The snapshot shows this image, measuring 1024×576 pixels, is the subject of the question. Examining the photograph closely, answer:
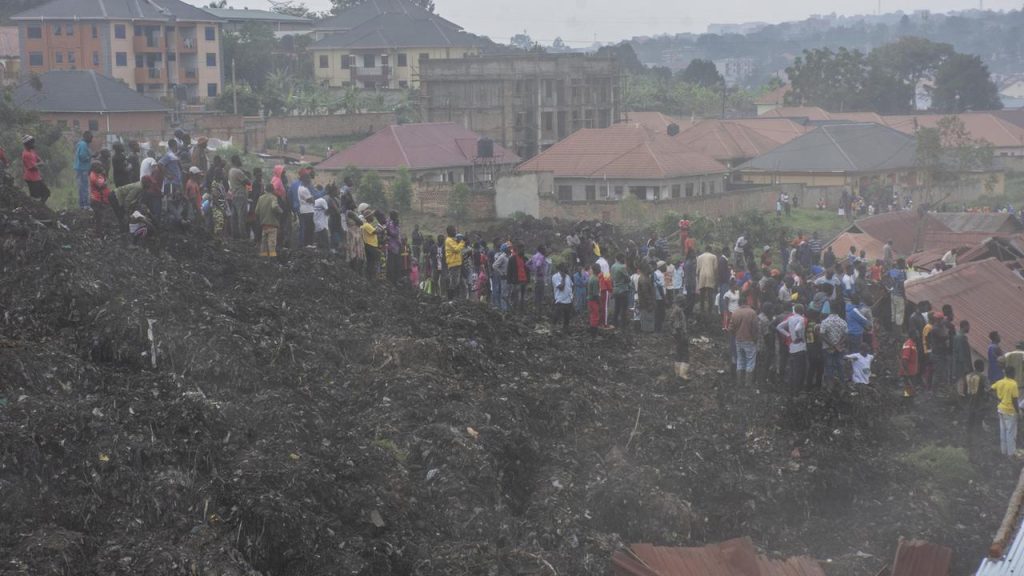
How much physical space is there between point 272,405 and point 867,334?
26.9 ft

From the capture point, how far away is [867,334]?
55.1 feet

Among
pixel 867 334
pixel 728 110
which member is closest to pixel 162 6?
pixel 728 110

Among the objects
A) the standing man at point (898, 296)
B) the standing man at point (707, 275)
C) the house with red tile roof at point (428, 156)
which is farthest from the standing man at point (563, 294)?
the house with red tile roof at point (428, 156)

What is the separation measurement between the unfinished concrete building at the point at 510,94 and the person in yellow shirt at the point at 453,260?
4103 centimetres

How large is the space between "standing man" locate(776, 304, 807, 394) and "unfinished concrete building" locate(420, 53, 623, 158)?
45.1 metres

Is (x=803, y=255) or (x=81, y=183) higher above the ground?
(x=81, y=183)

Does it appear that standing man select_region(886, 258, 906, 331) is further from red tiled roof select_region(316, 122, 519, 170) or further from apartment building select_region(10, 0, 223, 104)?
apartment building select_region(10, 0, 223, 104)

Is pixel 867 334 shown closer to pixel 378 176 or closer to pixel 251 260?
pixel 251 260

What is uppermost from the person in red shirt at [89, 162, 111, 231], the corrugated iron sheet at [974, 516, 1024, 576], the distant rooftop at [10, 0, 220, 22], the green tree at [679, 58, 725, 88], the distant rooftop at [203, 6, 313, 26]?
the distant rooftop at [203, 6, 313, 26]

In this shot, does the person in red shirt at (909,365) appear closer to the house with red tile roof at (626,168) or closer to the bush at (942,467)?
the bush at (942,467)

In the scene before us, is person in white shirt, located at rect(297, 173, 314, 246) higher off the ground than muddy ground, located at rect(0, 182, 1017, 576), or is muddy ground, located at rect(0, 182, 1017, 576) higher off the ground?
person in white shirt, located at rect(297, 173, 314, 246)

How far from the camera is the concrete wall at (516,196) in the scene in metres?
40.8

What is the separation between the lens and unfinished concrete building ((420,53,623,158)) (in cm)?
5994

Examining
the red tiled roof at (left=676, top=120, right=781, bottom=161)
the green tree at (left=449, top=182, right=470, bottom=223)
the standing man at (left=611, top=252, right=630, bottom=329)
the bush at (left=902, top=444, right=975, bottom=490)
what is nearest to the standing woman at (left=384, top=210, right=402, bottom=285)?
the standing man at (left=611, top=252, right=630, bottom=329)
